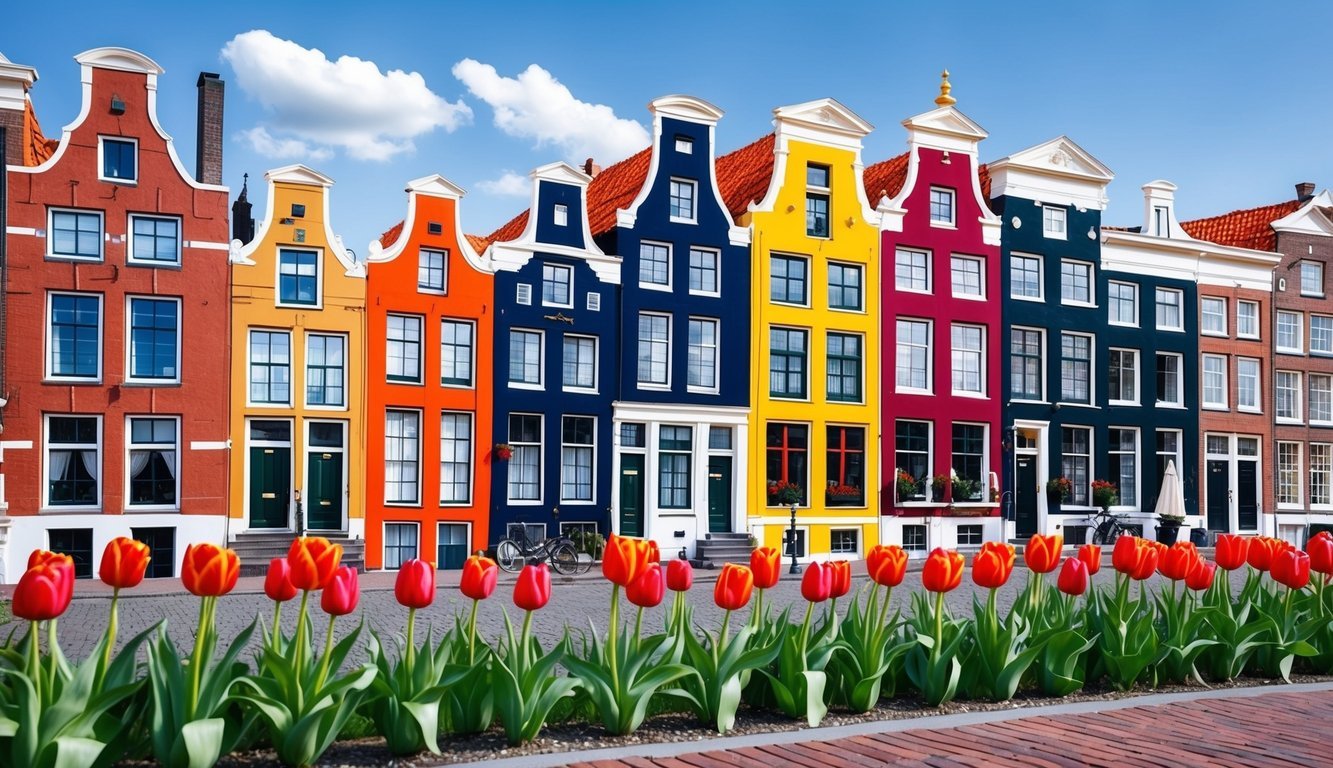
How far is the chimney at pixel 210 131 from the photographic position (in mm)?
26031

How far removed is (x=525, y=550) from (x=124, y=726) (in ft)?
67.0

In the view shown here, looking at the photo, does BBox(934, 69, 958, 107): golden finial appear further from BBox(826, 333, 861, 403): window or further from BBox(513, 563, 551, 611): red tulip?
BBox(513, 563, 551, 611): red tulip

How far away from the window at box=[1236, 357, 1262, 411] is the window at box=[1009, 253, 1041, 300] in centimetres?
789

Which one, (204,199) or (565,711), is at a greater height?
(204,199)

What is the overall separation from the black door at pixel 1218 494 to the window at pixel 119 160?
97.1 feet

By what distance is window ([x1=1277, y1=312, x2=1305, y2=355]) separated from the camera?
38375 millimetres

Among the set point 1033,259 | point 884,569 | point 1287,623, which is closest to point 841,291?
point 1033,259

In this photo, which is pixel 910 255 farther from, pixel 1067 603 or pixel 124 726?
pixel 124 726

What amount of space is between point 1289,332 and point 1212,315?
333cm

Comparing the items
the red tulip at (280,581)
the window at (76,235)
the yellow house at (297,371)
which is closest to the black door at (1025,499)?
the yellow house at (297,371)

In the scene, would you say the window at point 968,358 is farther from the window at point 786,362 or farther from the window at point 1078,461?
the window at point 786,362

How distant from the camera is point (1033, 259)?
3431 cm

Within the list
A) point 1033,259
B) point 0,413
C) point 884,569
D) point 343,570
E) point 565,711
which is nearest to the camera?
point 343,570

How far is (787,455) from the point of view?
101 feet
